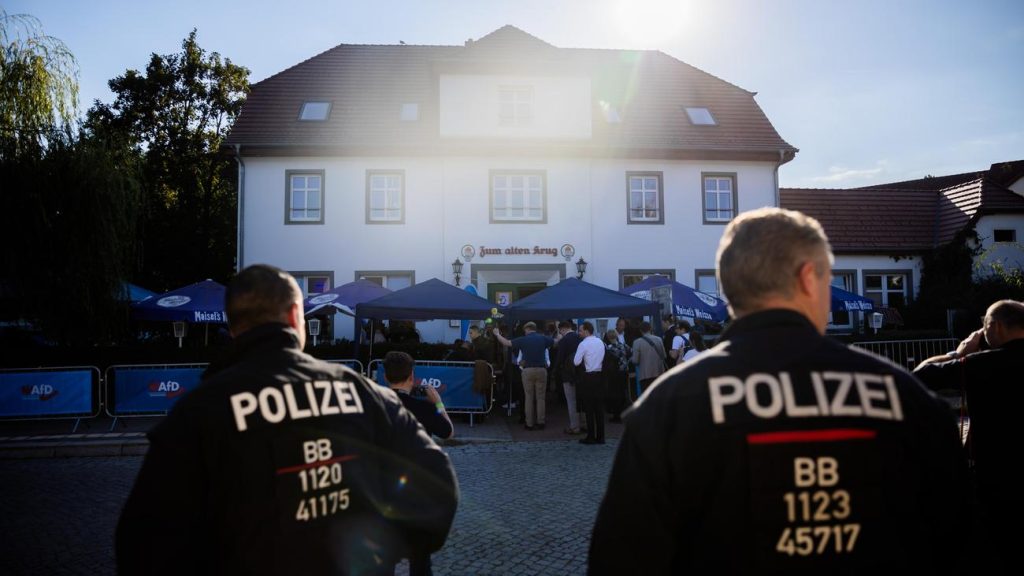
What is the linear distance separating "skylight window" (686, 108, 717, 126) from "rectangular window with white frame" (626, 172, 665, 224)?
287 centimetres

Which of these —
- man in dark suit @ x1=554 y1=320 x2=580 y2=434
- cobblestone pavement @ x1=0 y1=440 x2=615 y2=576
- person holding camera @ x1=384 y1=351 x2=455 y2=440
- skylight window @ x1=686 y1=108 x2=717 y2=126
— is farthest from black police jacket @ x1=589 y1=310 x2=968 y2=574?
skylight window @ x1=686 y1=108 x2=717 y2=126

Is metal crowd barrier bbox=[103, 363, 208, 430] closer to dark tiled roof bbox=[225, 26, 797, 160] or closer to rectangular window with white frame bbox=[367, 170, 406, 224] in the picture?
rectangular window with white frame bbox=[367, 170, 406, 224]

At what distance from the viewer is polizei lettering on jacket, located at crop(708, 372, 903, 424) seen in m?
1.71

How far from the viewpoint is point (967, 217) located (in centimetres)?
2472

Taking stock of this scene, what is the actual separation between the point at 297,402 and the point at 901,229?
2799 cm

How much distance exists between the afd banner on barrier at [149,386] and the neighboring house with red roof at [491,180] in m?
8.26

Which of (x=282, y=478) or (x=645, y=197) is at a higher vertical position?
(x=645, y=197)

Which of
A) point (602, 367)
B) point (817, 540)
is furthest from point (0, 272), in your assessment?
point (817, 540)

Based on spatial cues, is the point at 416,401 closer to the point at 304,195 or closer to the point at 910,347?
the point at 910,347

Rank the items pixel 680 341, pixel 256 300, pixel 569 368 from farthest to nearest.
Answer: pixel 680 341
pixel 569 368
pixel 256 300

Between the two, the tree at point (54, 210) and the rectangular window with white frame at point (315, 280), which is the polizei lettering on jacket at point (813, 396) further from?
the rectangular window with white frame at point (315, 280)

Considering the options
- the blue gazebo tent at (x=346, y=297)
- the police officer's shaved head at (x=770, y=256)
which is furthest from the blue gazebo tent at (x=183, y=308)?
the police officer's shaved head at (x=770, y=256)

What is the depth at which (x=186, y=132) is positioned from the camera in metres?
30.3

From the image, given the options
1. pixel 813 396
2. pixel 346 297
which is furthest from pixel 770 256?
pixel 346 297
